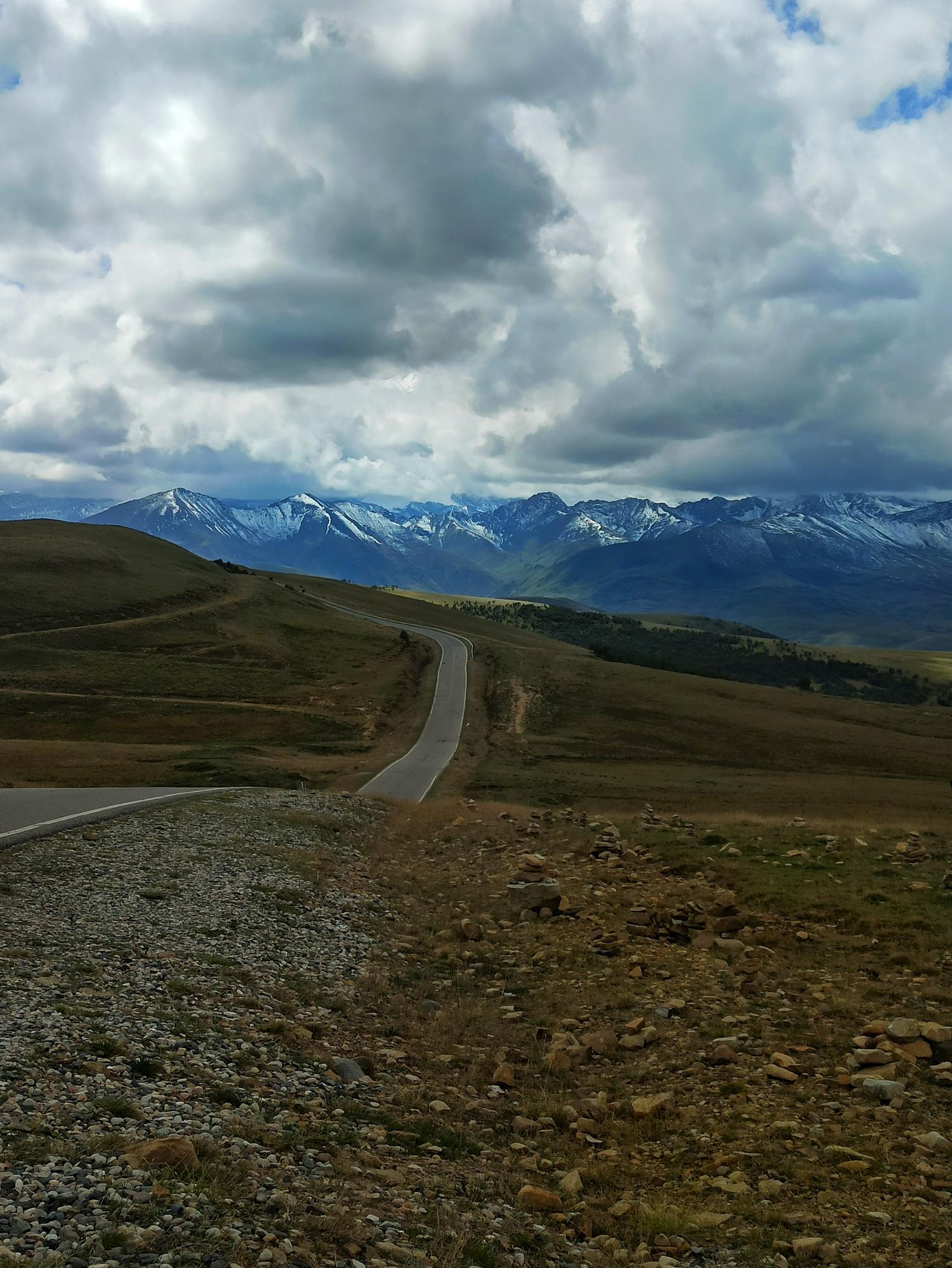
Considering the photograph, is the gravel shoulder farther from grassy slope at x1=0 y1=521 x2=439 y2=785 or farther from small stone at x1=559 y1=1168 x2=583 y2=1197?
grassy slope at x1=0 y1=521 x2=439 y2=785

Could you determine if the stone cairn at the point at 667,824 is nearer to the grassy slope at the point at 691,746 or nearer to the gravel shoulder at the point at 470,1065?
the gravel shoulder at the point at 470,1065

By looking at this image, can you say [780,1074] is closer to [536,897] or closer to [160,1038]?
[160,1038]

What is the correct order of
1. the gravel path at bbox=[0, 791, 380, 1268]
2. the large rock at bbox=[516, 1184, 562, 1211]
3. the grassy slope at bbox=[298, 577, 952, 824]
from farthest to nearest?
the grassy slope at bbox=[298, 577, 952, 824]
the large rock at bbox=[516, 1184, 562, 1211]
the gravel path at bbox=[0, 791, 380, 1268]

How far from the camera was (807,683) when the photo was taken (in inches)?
5704

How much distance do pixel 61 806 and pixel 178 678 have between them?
5600cm

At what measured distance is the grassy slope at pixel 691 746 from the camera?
4956cm

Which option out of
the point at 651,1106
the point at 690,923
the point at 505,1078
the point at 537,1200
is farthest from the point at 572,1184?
the point at 690,923

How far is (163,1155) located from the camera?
27.4 feet

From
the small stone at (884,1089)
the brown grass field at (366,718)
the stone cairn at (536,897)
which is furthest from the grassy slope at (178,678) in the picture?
the small stone at (884,1089)

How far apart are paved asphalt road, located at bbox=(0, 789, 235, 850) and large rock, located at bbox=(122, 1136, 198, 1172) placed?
16.3 m

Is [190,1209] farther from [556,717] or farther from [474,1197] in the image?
[556,717]

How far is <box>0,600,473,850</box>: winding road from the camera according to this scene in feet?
84.5

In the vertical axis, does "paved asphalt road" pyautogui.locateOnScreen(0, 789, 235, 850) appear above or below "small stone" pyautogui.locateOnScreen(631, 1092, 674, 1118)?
below

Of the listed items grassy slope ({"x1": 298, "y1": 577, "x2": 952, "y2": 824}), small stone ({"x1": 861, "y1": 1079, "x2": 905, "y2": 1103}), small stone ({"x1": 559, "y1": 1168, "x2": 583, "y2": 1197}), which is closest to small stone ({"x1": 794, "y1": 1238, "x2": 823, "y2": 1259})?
small stone ({"x1": 559, "y1": 1168, "x2": 583, "y2": 1197})
